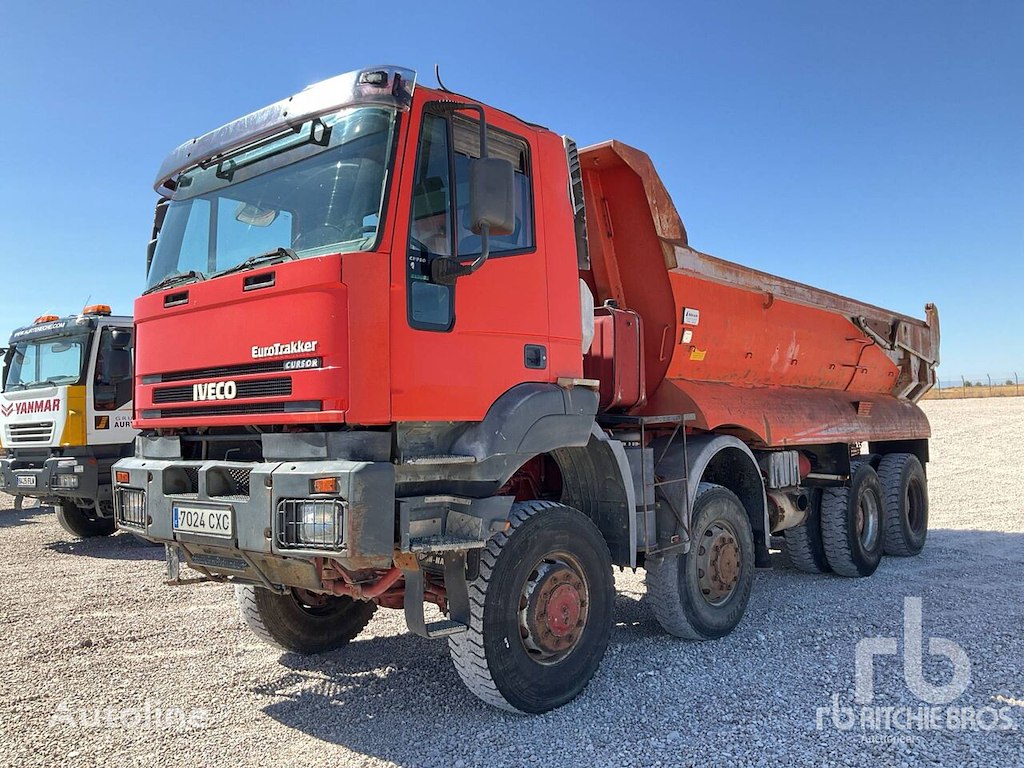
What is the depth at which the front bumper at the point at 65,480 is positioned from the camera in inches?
391

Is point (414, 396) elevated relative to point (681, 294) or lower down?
lower down

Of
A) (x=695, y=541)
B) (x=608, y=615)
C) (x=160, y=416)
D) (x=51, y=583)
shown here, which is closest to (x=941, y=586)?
(x=695, y=541)

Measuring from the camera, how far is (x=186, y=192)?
4781mm

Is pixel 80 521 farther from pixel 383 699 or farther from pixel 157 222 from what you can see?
pixel 383 699

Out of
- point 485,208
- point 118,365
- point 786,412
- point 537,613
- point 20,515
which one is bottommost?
point 20,515

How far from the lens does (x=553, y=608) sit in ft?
14.1

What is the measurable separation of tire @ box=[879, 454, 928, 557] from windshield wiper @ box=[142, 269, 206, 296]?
7583 mm

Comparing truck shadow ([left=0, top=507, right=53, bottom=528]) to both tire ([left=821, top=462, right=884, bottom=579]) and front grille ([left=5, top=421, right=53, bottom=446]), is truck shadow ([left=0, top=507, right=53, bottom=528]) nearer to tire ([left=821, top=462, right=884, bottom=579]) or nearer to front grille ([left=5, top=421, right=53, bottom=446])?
front grille ([left=5, top=421, right=53, bottom=446])

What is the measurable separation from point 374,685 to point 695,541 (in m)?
2.44

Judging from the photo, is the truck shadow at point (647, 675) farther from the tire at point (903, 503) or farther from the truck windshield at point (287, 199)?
the truck windshield at point (287, 199)

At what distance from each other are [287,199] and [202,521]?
5.63 ft

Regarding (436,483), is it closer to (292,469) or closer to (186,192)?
(292,469)

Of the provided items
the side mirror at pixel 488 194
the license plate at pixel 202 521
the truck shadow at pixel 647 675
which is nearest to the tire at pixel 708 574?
the truck shadow at pixel 647 675

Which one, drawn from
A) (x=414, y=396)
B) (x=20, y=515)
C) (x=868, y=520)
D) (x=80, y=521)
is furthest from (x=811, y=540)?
(x=20, y=515)
